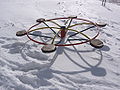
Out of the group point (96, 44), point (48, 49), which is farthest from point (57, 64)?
point (96, 44)

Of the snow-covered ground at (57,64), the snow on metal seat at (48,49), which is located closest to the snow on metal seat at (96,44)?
the snow-covered ground at (57,64)

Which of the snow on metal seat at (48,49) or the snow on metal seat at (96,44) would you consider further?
the snow on metal seat at (96,44)

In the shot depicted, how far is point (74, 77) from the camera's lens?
8.98 ft

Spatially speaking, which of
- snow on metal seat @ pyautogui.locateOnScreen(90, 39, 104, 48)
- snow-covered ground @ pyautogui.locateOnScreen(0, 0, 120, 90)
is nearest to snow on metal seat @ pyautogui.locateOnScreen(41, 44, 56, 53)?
snow-covered ground @ pyautogui.locateOnScreen(0, 0, 120, 90)

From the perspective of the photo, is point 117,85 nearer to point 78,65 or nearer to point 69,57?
point 78,65

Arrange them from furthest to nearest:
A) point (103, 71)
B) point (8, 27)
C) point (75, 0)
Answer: point (75, 0)
point (8, 27)
point (103, 71)

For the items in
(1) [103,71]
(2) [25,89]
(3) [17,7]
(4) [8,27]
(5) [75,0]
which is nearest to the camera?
(2) [25,89]

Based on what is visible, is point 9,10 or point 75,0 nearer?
point 9,10

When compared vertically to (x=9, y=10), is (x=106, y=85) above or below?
below

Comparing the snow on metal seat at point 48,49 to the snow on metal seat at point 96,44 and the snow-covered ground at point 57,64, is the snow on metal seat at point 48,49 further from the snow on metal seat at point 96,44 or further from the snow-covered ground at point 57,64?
the snow on metal seat at point 96,44

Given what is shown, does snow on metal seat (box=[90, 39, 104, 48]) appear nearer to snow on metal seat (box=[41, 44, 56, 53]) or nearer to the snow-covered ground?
the snow-covered ground

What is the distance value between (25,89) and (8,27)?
2.60 m

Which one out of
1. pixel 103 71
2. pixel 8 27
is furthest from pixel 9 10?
pixel 103 71

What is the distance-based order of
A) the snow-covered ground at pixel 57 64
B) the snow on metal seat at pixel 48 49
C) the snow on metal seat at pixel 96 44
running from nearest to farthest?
the snow-covered ground at pixel 57 64
the snow on metal seat at pixel 48 49
the snow on metal seat at pixel 96 44
